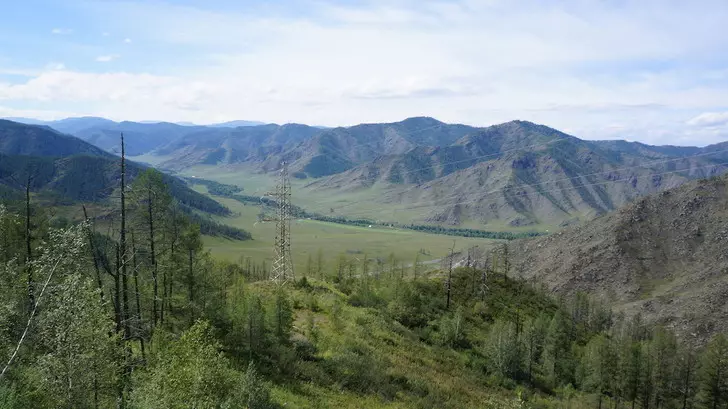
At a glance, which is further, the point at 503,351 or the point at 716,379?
the point at 716,379

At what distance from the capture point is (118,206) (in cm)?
3052

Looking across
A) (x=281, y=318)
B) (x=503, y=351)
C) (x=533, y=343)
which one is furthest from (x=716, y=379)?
(x=281, y=318)

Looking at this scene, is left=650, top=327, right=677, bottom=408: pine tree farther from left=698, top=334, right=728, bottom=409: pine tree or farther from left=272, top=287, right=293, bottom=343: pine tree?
left=272, top=287, right=293, bottom=343: pine tree

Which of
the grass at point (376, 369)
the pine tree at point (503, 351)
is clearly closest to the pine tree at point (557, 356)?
the pine tree at point (503, 351)

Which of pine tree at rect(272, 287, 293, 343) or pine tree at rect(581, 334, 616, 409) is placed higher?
pine tree at rect(272, 287, 293, 343)

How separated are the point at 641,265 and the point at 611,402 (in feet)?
432

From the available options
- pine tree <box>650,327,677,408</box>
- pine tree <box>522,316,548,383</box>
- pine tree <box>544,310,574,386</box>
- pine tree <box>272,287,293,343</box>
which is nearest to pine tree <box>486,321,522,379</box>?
pine tree <box>522,316,548,383</box>

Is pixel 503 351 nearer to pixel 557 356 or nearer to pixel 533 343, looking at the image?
pixel 533 343

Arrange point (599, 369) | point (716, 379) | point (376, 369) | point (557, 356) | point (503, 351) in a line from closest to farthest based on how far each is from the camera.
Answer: point (376, 369), point (503, 351), point (599, 369), point (716, 379), point (557, 356)

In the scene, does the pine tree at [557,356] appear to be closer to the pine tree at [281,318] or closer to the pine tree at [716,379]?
the pine tree at [716,379]

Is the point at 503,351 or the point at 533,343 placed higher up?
the point at 503,351

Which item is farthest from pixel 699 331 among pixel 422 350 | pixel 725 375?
pixel 422 350

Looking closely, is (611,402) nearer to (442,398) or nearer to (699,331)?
(442,398)

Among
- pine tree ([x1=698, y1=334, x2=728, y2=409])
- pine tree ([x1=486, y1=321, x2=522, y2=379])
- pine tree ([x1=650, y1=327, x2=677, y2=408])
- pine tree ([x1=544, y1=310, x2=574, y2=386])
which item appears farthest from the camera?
pine tree ([x1=650, y1=327, x2=677, y2=408])
